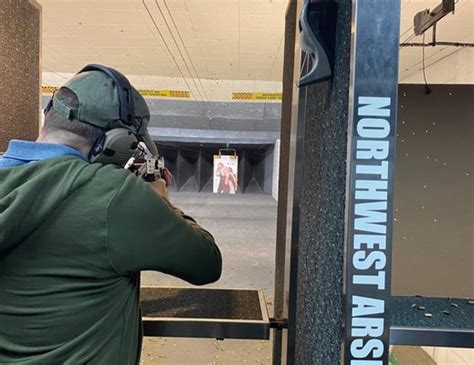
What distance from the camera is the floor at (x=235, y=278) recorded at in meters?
2.58

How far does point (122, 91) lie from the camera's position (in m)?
0.70

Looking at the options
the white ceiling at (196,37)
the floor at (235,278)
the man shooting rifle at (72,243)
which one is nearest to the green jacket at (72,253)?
the man shooting rifle at (72,243)

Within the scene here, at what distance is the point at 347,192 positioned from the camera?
0.48 m

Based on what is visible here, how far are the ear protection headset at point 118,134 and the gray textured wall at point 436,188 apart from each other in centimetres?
132

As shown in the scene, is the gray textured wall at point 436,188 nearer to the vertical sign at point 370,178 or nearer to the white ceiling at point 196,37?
the white ceiling at point 196,37

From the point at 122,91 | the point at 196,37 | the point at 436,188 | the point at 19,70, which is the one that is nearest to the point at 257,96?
the point at 196,37

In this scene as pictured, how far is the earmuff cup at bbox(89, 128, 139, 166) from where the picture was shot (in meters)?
0.69

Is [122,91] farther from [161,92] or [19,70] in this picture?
[161,92]

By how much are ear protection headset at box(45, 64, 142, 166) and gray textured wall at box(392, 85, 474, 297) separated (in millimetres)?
1317

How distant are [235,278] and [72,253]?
336 centimetres

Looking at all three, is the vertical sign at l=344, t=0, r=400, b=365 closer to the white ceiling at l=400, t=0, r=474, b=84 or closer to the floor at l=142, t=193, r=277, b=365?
the floor at l=142, t=193, r=277, b=365

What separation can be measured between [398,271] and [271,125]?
7.03 metres

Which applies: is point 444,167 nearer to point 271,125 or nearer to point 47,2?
point 47,2

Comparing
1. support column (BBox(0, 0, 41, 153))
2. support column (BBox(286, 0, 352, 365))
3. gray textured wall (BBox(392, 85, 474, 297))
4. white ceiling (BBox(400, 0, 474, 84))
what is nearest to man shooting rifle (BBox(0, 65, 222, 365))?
support column (BBox(286, 0, 352, 365))
